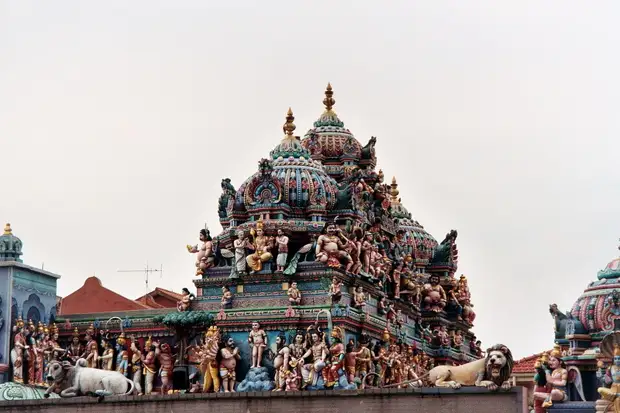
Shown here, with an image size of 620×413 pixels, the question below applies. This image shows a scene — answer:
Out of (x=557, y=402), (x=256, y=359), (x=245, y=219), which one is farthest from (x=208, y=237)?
(x=557, y=402)

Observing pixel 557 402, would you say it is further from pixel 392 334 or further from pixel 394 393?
pixel 392 334

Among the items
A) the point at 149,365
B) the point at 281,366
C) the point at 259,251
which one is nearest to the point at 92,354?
the point at 149,365

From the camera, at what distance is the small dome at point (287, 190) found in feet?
218

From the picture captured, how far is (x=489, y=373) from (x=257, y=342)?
47.0ft

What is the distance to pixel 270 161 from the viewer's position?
6838 cm

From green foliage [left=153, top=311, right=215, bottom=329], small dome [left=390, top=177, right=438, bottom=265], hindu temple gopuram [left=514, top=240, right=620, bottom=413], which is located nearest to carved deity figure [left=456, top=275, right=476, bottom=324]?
small dome [left=390, top=177, right=438, bottom=265]

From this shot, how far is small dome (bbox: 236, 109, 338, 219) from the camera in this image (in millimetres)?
66500

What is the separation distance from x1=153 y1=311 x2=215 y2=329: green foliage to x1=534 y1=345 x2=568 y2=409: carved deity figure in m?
14.0

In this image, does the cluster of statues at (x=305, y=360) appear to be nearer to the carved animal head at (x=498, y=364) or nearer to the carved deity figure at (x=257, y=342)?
the carved deity figure at (x=257, y=342)

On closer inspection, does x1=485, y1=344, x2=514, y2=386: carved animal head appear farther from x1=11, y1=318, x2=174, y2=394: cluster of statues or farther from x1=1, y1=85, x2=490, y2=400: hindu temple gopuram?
x1=11, y1=318, x2=174, y2=394: cluster of statues

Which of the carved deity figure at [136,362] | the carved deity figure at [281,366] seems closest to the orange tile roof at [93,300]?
the carved deity figure at [136,362]

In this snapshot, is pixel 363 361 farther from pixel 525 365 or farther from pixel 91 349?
pixel 525 365

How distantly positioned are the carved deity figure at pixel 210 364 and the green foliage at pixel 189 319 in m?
2.01

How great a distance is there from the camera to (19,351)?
2584 inches
